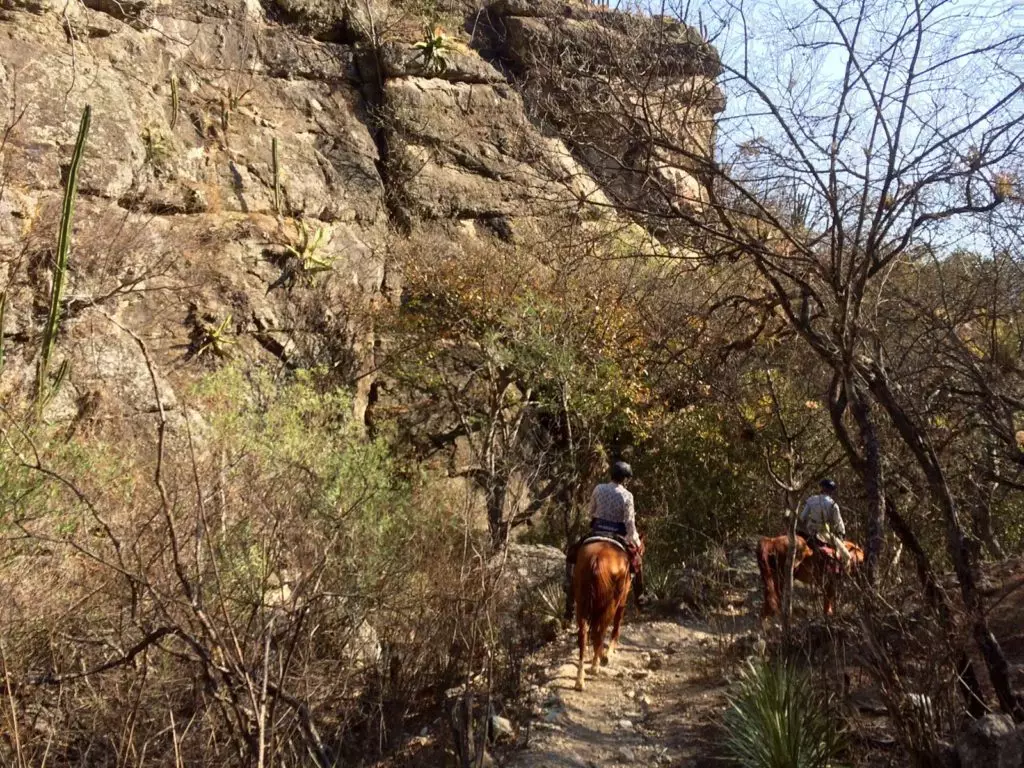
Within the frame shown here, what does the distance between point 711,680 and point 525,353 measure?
6.86 metres

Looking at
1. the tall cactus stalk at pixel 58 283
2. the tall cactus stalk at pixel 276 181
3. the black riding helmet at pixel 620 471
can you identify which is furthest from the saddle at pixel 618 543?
the tall cactus stalk at pixel 276 181

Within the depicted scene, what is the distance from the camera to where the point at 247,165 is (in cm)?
1750

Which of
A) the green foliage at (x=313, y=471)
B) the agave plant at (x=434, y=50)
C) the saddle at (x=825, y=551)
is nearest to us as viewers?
the green foliage at (x=313, y=471)

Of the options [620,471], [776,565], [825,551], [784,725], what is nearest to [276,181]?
[620,471]

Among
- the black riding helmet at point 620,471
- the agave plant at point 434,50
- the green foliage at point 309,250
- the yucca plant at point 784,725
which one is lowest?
the yucca plant at point 784,725

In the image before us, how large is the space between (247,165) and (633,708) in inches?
527

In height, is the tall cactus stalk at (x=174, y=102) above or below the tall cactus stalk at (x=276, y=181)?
above

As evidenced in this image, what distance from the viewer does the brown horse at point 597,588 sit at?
28.3ft

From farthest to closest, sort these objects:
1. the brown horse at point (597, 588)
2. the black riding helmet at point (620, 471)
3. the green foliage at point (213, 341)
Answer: the green foliage at point (213, 341) → the black riding helmet at point (620, 471) → the brown horse at point (597, 588)

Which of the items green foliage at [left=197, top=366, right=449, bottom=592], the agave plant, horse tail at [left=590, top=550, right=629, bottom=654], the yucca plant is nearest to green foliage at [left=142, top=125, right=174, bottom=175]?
green foliage at [left=197, top=366, right=449, bottom=592]

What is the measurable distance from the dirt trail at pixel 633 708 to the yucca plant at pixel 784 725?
591mm

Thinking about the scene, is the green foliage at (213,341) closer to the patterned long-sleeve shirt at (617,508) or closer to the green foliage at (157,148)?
the green foliage at (157,148)

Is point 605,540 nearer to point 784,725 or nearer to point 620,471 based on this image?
point 620,471

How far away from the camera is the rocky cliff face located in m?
12.2
